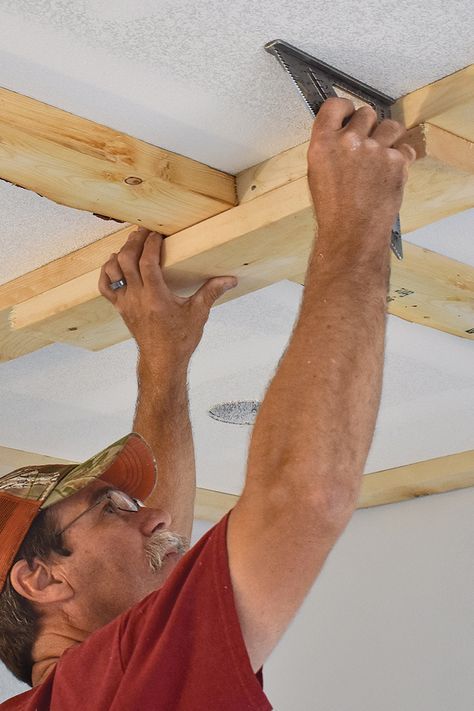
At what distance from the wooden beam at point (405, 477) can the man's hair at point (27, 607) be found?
81.2 inches

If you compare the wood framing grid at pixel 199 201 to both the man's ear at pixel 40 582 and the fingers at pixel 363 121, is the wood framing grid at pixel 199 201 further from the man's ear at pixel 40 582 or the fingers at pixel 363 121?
the man's ear at pixel 40 582

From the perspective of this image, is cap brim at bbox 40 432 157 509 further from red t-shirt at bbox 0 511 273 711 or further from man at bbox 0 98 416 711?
red t-shirt at bbox 0 511 273 711

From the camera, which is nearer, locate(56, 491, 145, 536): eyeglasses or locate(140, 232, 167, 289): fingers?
locate(56, 491, 145, 536): eyeglasses

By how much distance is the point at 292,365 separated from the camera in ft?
5.12

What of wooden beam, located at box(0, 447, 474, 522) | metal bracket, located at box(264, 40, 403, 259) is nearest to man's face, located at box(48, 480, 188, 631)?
metal bracket, located at box(264, 40, 403, 259)

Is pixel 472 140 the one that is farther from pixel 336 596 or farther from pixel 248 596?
pixel 336 596

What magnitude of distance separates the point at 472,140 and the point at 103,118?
2.29 ft

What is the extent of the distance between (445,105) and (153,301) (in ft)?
2.62

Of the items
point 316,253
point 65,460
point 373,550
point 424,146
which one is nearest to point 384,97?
point 424,146

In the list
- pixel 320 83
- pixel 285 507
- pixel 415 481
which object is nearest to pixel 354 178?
pixel 320 83

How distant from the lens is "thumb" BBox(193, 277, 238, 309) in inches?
94.5

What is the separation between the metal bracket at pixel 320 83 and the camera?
1839 millimetres

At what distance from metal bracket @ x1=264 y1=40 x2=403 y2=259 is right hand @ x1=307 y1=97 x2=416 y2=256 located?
2.1 inches

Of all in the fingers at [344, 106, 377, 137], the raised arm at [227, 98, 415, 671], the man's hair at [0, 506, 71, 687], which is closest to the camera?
the raised arm at [227, 98, 415, 671]
